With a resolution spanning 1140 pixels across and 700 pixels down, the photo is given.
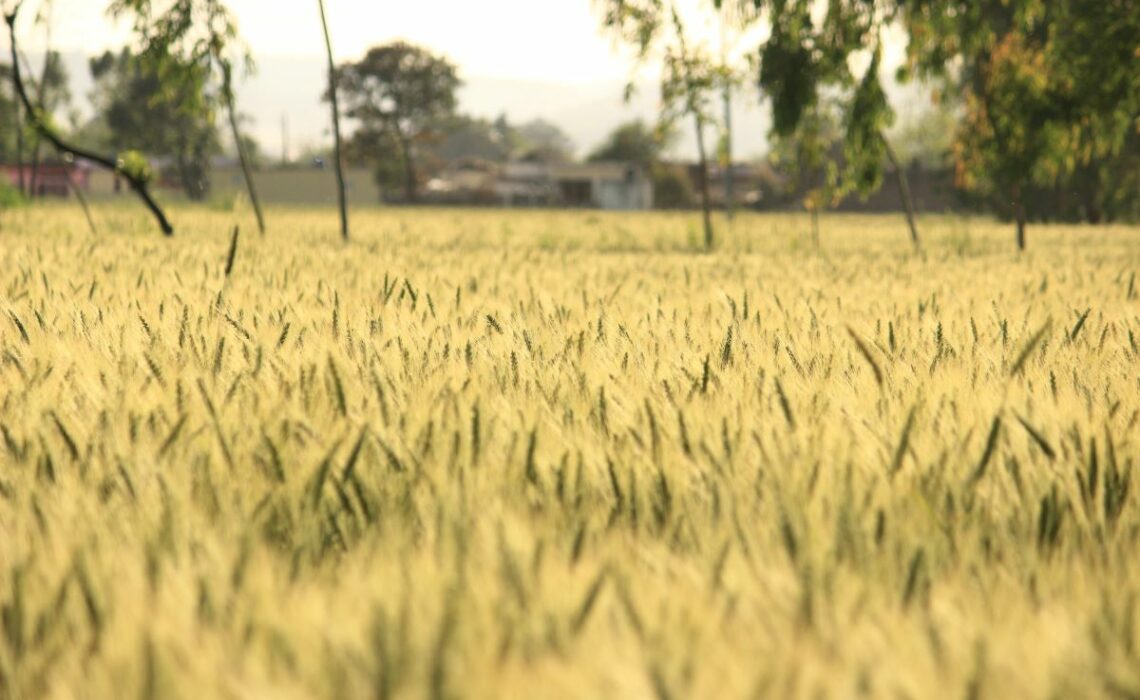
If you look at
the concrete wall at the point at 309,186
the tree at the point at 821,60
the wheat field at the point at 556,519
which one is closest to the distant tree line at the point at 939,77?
the tree at the point at 821,60

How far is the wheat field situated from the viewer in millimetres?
874

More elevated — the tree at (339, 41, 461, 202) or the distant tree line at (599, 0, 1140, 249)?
the tree at (339, 41, 461, 202)

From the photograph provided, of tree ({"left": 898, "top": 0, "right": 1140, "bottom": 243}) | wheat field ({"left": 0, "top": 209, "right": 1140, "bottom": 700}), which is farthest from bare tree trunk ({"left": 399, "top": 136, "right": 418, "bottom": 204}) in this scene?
wheat field ({"left": 0, "top": 209, "right": 1140, "bottom": 700})

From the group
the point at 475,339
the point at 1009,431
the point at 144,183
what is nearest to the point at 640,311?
the point at 475,339

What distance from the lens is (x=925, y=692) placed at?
2.70 feet

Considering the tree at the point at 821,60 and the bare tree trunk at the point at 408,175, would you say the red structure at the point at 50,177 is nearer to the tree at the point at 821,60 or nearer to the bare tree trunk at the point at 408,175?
the bare tree trunk at the point at 408,175

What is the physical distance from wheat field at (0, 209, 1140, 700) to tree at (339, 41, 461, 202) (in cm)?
7077

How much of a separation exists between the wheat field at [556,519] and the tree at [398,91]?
70.8 m

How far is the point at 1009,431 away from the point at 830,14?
6.83 m

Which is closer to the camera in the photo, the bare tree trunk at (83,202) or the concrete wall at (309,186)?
the bare tree trunk at (83,202)

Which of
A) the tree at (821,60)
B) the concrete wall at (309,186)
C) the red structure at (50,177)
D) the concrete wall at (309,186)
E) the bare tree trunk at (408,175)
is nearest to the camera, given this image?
the tree at (821,60)

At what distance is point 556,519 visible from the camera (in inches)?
54.7

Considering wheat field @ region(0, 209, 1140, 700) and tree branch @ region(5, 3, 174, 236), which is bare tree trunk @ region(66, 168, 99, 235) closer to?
tree branch @ region(5, 3, 174, 236)

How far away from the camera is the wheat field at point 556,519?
2.87 ft
